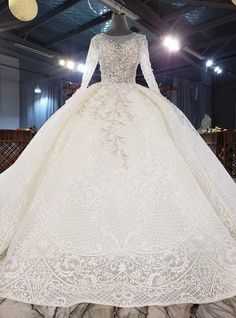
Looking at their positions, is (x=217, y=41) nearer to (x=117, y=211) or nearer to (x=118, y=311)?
(x=117, y=211)

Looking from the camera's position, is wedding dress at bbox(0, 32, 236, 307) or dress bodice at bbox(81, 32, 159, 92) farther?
dress bodice at bbox(81, 32, 159, 92)

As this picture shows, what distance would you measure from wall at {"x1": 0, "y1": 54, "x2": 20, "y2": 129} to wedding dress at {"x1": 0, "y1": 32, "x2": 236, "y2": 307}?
6823 mm

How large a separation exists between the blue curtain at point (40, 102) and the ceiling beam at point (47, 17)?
8.58ft

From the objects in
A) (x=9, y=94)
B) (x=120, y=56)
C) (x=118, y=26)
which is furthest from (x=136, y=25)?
(x=9, y=94)

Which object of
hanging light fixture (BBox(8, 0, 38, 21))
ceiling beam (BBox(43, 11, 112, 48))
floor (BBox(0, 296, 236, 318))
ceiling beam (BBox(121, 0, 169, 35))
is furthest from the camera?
ceiling beam (BBox(43, 11, 112, 48))

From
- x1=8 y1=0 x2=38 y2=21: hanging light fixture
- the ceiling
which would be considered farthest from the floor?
the ceiling

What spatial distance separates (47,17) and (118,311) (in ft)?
17.1

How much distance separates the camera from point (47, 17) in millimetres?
4953

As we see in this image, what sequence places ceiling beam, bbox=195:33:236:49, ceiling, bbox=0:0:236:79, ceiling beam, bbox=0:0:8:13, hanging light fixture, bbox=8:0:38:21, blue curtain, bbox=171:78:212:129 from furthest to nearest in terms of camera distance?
blue curtain, bbox=171:78:212:129 → ceiling beam, bbox=195:33:236:49 → ceiling, bbox=0:0:236:79 → ceiling beam, bbox=0:0:8:13 → hanging light fixture, bbox=8:0:38:21

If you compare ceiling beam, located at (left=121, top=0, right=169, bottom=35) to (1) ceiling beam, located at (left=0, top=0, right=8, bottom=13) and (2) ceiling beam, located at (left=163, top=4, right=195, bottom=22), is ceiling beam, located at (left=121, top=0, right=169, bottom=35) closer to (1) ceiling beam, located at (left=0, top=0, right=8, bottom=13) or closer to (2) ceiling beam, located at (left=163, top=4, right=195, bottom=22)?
(2) ceiling beam, located at (left=163, top=4, right=195, bottom=22)

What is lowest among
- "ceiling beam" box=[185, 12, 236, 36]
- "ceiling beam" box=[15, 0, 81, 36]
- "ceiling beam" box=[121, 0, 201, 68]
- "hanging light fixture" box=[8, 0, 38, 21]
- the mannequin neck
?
the mannequin neck

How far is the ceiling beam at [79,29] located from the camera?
4854mm

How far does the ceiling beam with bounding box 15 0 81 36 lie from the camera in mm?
4520

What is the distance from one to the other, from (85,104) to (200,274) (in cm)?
98
